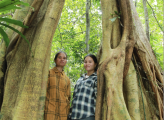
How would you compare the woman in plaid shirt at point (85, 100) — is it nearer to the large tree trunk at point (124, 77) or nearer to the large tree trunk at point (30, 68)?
the large tree trunk at point (124, 77)

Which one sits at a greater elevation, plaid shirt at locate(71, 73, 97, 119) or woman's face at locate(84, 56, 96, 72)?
woman's face at locate(84, 56, 96, 72)

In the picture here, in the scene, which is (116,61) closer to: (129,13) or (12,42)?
(129,13)

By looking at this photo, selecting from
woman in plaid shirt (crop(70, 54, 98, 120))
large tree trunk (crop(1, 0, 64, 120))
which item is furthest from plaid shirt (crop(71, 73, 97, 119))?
large tree trunk (crop(1, 0, 64, 120))

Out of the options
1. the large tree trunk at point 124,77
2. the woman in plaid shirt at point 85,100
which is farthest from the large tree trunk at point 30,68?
the large tree trunk at point 124,77

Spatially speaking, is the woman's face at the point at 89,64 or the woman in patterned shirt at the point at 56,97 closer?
the woman in patterned shirt at the point at 56,97

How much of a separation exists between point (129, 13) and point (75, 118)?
5.61ft

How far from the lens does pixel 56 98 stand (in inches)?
68.2

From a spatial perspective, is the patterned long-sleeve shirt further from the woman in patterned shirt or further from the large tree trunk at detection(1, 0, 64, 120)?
the large tree trunk at detection(1, 0, 64, 120)

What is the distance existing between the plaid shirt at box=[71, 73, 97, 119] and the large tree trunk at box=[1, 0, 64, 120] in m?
0.40

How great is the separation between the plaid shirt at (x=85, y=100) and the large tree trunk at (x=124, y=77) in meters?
0.11

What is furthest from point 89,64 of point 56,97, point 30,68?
point 30,68

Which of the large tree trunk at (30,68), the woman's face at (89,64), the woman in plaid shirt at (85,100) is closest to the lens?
the large tree trunk at (30,68)

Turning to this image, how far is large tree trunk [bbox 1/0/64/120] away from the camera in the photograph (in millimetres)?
1489

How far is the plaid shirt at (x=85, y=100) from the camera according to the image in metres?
1.61
